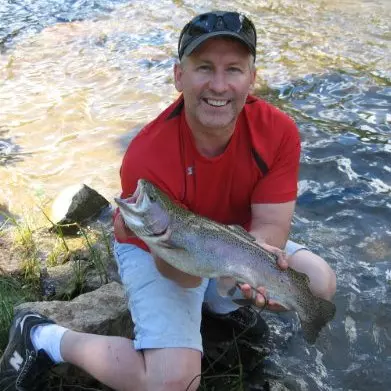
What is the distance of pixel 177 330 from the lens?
3.47 meters

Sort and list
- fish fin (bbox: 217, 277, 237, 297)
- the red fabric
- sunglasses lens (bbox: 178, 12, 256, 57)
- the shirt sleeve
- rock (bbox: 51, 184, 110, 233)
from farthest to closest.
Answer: rock (bbox: 51, 184, 110, 233)
the shirt sleeve
the red fabric
sunglasses lens (bbox: 178, 12, 256, 57)
fish fin (bbox: 217, 277, 237, 297)

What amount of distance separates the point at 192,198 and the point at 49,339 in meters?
1.25

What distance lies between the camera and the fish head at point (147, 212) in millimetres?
3074

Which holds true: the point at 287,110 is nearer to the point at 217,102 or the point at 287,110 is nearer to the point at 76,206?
the point at 76,206

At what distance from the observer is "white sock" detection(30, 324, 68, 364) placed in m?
3.52

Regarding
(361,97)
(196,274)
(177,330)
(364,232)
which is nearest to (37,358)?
(177,330)

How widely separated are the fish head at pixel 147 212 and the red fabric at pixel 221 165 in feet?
1.73

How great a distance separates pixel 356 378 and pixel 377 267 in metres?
1.39

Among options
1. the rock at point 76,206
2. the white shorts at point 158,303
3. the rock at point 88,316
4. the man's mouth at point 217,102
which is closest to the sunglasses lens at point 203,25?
the man's mouth at point 217,102

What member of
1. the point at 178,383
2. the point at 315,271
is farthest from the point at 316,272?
the point at 178,383

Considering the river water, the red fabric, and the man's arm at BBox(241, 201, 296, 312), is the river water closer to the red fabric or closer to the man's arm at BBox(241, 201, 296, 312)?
the man's arm at BBox(241, 201, 296, 312)

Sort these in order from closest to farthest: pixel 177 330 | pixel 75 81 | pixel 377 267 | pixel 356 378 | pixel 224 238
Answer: pixel 224 238
pixel 177 330
pixel 356 378
pixel 377 267
pixel 75 81

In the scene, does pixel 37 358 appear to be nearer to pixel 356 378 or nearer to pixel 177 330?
pixel 177 330

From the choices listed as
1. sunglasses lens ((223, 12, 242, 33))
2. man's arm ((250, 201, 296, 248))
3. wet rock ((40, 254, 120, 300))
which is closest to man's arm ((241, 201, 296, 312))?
man's arm ((250, 201, 296, 248))
